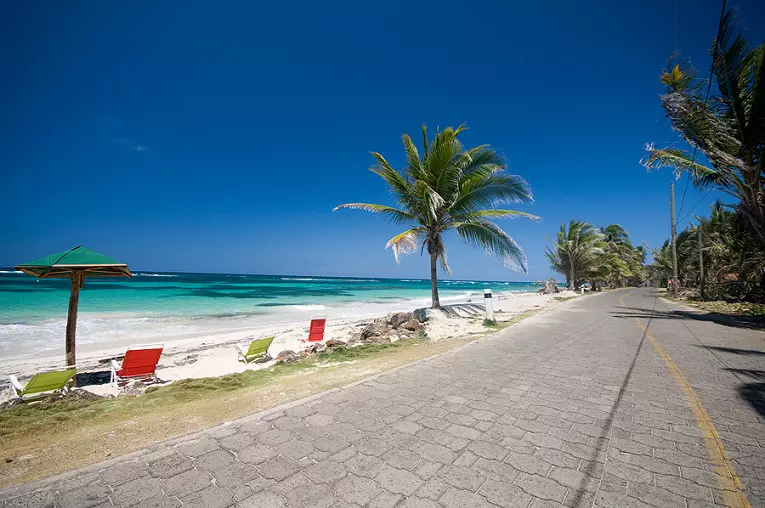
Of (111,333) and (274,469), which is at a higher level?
(274,469)

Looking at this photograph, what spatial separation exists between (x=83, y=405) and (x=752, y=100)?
57.8 ft

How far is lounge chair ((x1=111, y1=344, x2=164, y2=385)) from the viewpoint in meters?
6.26

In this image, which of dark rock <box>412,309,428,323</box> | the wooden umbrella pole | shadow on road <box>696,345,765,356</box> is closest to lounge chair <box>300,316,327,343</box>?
dark rock <box>412,309,428,323</box>

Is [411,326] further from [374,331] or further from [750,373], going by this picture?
[750,373]

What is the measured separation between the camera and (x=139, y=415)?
138 inches

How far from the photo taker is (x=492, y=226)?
1115 centimetres

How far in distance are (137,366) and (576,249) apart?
3846 centimetres

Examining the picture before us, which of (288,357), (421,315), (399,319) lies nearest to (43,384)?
(288,357)

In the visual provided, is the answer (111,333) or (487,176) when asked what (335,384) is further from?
(111,333)

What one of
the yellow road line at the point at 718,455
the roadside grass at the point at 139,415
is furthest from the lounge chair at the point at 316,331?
the yellow road line at the point at 718,455

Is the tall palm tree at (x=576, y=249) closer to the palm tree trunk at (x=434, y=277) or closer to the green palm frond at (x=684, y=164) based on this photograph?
the green palm frond at (x=684, y=164)

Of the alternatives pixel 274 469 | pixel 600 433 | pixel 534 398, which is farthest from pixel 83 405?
pixel 600 433

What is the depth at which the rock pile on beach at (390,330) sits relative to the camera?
8.39 m

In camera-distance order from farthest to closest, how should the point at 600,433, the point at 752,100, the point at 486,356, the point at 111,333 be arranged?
the point at 111,333 → the point at 752,100 → the point at 486,356 → the point at 600,433
